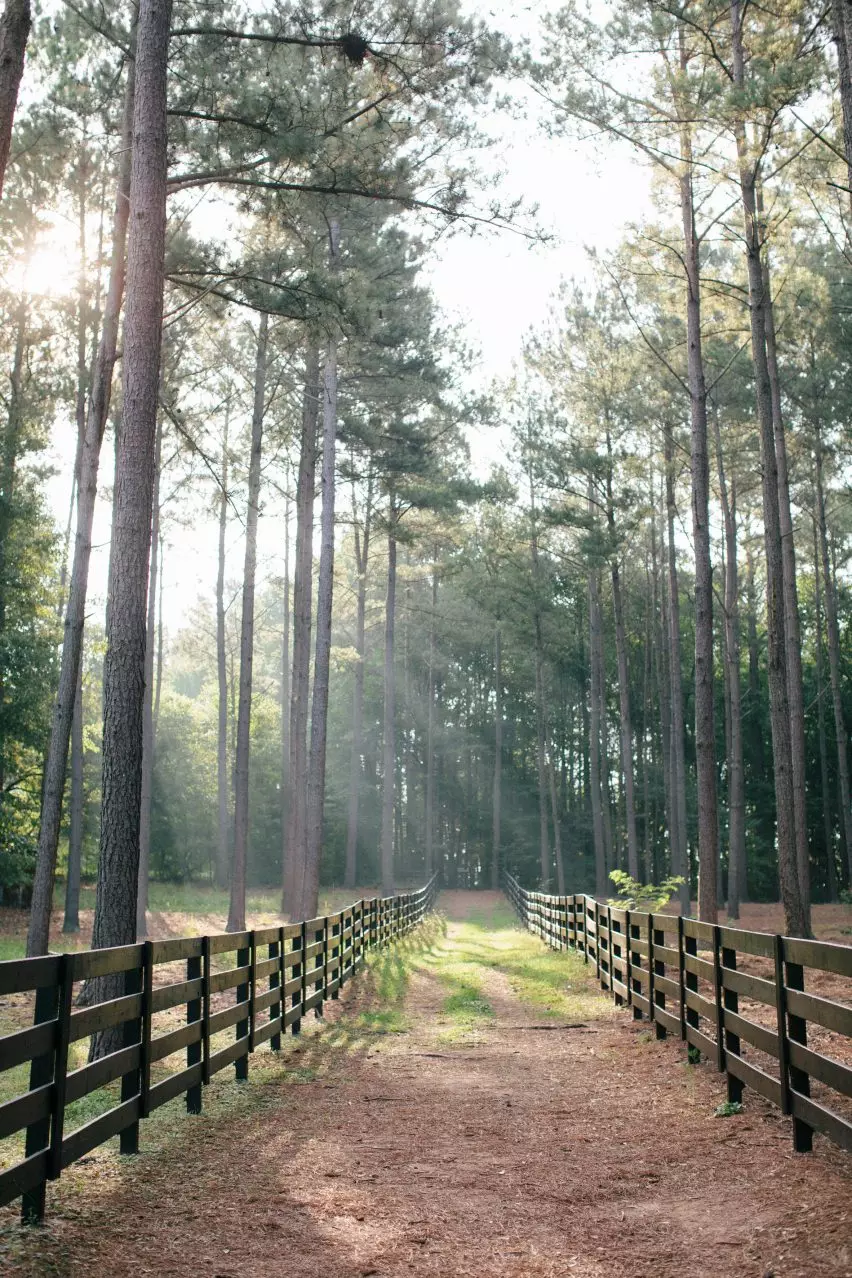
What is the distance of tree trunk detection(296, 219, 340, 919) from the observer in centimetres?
1822

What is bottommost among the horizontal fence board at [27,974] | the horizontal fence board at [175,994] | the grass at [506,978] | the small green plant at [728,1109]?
the grass at [506,978]

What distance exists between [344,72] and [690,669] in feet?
131

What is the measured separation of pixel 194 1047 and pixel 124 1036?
1136mm

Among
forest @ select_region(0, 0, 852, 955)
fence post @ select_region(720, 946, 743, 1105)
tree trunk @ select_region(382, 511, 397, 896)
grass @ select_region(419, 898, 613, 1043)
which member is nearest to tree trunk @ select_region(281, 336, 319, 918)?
forest @ select_region(0, 0, 852, 955)

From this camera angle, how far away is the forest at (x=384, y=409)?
9.84 metres

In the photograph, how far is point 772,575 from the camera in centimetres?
1326

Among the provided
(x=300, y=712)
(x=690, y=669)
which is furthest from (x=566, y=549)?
(x=300, y=712)

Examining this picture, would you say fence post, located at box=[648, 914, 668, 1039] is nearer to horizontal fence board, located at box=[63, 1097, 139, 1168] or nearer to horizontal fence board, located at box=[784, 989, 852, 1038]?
horizontal fence board, located at box=[784, 989, 852, 1038]

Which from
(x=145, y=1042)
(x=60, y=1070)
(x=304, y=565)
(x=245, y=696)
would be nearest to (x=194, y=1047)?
(x=145, y=1042)

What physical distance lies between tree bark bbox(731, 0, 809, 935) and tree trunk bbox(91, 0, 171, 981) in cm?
709

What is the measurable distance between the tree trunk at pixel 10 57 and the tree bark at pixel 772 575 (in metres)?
8.05

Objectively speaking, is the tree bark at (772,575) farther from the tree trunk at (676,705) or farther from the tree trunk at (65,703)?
the tree trunk at (676,705)

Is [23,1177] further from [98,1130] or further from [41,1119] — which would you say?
[98,1130]

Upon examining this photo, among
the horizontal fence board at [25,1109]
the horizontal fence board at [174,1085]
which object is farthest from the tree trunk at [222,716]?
the horizontal fence board at [25,1109]
